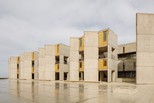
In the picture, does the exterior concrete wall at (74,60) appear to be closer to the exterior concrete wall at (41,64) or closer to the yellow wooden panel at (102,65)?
the yellow wooden panel at (102,65)

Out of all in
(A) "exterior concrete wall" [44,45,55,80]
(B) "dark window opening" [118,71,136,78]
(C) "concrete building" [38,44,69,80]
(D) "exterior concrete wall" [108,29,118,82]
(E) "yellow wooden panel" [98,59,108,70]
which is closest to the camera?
(D) "exterior concrete wall" [108,29,118,82]

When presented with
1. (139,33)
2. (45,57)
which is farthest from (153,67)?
(45,57)

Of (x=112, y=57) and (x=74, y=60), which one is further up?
(x=112, y=57)

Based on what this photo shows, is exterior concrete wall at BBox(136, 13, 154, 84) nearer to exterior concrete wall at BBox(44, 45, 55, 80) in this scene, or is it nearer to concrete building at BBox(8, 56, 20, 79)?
exterior concrete wall at BBox(44, 45, 55, 80)

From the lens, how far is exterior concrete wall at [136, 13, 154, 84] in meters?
30.9

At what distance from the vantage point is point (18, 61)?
72.2 metres

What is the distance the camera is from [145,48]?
3105 cm

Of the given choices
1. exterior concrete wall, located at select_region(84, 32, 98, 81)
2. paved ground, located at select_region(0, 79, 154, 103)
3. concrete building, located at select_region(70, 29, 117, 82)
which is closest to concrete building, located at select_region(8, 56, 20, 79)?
concrete building, located at select_region(70, 29, 117, 82)

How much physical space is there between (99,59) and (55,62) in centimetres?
1749

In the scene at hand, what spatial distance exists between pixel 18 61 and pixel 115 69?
42.8 meters

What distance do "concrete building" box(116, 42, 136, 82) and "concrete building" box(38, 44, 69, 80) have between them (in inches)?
598

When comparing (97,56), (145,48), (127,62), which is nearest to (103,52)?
(127,62)

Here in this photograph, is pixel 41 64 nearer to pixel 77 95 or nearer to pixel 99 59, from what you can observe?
pixel 99 59

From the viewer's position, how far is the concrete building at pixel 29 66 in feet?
204
